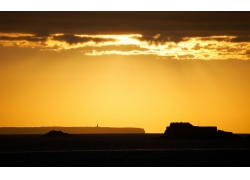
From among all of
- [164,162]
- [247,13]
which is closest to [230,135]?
[164,162]

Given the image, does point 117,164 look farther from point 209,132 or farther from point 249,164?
point 209,132

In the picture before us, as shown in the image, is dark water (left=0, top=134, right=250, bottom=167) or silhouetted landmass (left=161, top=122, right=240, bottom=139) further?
silhouetted landmass (left=161, top=122, right=240, bottom=139)

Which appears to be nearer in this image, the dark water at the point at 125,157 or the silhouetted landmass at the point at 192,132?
the dark water at the point at 125,157

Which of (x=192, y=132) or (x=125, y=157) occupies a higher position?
(x=192, y=132)

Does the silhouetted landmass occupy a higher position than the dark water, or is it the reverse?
the silhouetted landmass

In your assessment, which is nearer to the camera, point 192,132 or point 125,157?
point 125,157

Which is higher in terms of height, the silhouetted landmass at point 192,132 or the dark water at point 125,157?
the silhouetted landmass at point 192,132

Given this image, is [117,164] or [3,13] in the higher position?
[3,13]
